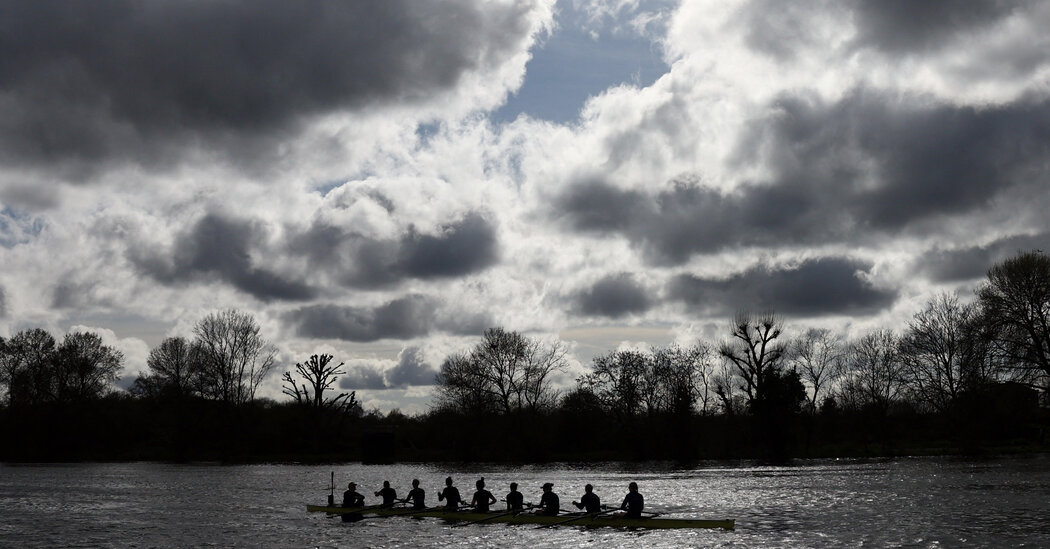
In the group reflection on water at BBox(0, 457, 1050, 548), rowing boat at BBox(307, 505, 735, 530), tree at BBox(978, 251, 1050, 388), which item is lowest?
reflection on water at BBox(0, 457, 1050, 548)

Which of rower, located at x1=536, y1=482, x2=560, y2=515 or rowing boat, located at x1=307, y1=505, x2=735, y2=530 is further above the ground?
rower, located at x1=536, y1=482, x2=560, y2=515

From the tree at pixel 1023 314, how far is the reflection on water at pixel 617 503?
23.6ft

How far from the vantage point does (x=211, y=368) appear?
306 ft

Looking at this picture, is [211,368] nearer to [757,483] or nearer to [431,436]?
[431,436]

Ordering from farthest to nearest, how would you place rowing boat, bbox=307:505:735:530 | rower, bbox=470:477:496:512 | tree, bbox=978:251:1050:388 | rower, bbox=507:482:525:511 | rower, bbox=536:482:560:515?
tree, bbox=978:251:1050:388
rower, bbox=470:477:496:512
rower, bbox=507:482:525:511
rower, bbox=536:482:560:515
rowing boat, bbox=307:505:735:530

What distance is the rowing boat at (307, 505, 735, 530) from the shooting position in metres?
26.2

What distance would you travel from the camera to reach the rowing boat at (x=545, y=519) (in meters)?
26.2

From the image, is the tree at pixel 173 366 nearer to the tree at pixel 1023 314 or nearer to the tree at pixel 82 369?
the tree at pixel 82 369

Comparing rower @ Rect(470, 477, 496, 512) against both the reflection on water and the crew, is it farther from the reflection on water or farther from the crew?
the crew

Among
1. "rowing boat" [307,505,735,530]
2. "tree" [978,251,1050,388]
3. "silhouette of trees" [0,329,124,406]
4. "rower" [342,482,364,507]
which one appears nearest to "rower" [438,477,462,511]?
"rowing boat" [307,505,735,530]

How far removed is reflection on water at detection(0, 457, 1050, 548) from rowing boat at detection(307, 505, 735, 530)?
34 centimetres

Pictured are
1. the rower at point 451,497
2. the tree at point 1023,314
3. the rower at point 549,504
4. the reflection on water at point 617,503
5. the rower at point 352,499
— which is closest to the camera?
the reflection on water at point 617,503

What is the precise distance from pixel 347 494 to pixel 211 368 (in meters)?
66.7

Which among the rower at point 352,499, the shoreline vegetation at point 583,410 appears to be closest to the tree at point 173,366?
the shoreline vegetation at point 583,410
